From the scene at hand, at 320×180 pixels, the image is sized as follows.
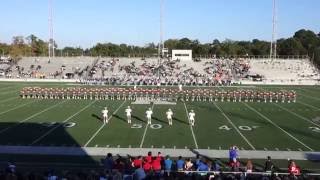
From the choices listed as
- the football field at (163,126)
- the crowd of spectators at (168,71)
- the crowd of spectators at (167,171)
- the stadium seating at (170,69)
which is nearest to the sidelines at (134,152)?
the football field at (163,126)

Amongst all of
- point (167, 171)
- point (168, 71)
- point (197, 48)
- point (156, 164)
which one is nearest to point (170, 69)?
point (168, 71)

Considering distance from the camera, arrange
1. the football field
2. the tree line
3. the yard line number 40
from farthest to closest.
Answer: the tree line → the yard line number 40 → the football field

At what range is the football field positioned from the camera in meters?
19.3

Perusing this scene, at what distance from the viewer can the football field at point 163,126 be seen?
761 inches

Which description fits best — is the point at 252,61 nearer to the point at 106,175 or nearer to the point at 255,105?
the point at 255,105

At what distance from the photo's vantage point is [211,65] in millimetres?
68062

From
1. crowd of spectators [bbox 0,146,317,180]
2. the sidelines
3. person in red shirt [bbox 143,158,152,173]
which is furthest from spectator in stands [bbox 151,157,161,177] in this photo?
the sidelines

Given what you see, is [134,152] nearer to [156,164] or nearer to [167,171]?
[156,164]

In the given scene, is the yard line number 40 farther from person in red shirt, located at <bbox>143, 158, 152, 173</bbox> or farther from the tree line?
the tree line

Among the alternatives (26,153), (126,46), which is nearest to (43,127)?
(26,153)

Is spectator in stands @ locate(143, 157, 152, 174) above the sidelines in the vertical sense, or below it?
above

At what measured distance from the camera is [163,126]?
23.3 metres

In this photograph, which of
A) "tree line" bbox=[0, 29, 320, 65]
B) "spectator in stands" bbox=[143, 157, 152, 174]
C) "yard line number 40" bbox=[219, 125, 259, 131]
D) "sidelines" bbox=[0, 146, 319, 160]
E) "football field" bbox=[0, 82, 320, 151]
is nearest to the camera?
"spectator in stands" bbox=[143, 157, 152, 174]

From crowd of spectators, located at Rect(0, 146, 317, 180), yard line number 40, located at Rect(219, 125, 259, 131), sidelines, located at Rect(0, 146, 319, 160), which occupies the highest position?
crowd of spectators, located at Rect(0, 146, 317, 180)
